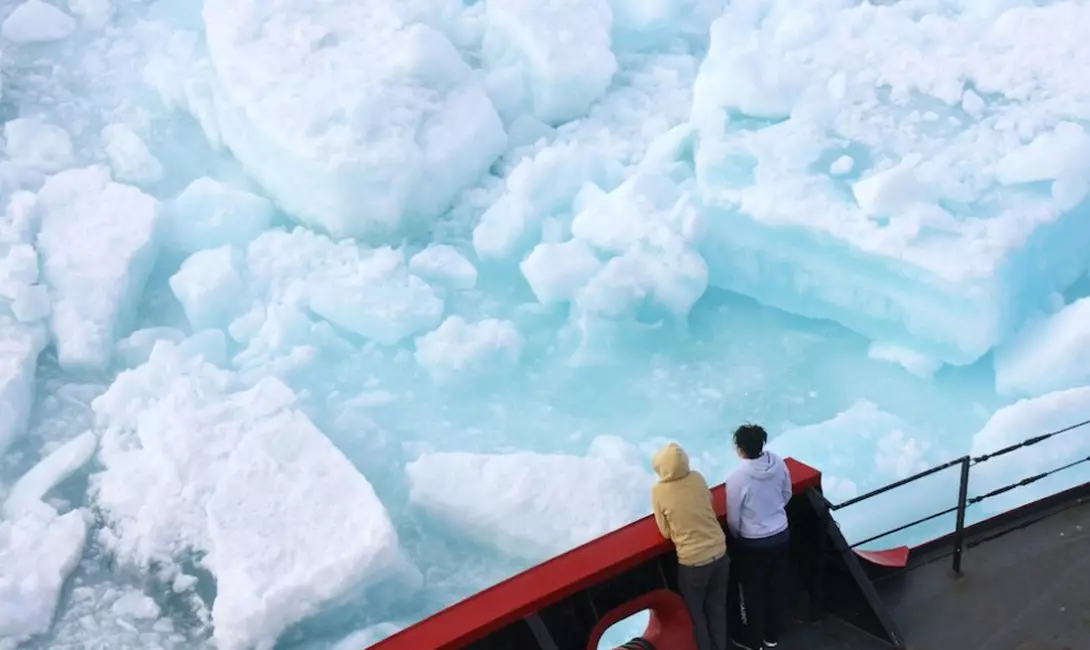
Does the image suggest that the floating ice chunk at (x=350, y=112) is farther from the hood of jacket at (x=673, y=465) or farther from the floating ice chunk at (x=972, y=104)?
the hood of jacket at (x=673, y=465)

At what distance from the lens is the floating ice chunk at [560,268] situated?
5531mm

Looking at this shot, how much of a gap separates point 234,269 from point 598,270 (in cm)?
199

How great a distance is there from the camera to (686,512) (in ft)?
8.70

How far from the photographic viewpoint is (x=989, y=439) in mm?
4625

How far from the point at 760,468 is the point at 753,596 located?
0.37 metres

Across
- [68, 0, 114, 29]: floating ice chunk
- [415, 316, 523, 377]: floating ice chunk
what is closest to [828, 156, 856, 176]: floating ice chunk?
[415, 316, 523, 377]: floating ice chunk

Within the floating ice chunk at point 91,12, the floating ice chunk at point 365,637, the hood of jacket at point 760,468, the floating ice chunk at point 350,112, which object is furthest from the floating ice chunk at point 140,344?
the hood of jacket at point 760,468

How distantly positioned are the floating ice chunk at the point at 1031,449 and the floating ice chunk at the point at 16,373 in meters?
4.44

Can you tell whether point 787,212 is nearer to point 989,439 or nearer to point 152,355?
point 989,439

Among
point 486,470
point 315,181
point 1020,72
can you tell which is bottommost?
point 486,470

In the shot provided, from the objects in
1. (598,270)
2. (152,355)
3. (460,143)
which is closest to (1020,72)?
(598,270)

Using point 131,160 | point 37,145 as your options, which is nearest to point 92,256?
point 131,160

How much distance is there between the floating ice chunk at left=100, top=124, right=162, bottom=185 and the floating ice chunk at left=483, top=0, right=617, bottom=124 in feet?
7.19

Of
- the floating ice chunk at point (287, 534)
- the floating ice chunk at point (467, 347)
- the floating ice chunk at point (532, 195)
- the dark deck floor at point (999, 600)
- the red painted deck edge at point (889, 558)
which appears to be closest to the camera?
the dark deck floor at point (999, 600)
